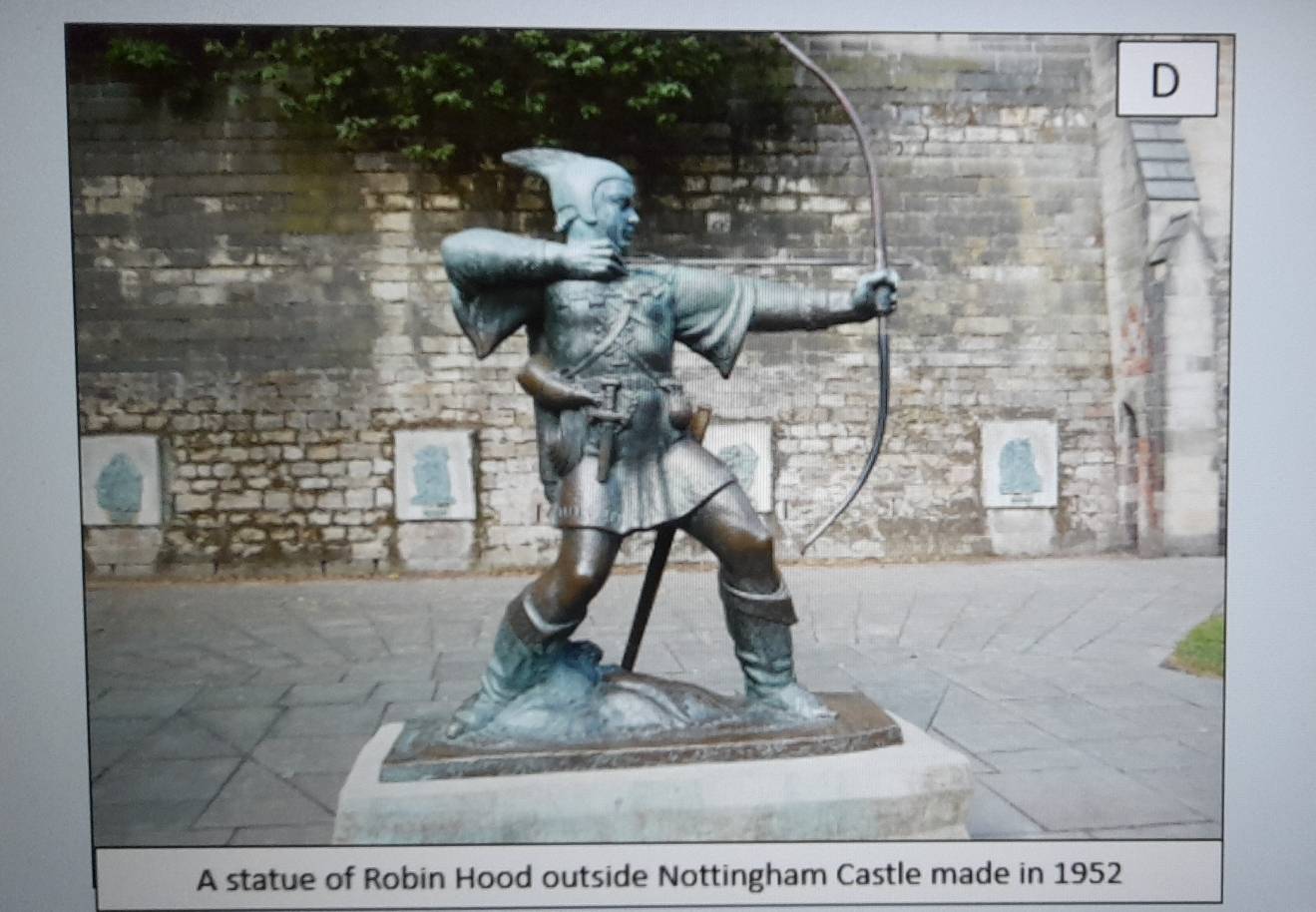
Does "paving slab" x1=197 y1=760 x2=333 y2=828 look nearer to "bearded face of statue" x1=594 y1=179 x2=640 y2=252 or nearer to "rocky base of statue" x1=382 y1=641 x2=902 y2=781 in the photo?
"rocky base of statue" x1=382 y1=641 x2=902 y2=781

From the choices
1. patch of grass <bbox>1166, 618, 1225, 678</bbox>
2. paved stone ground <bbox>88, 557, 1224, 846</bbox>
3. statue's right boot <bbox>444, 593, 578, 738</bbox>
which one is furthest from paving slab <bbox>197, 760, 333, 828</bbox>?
patch of grass <bbox>1166, 618, 1225, 678</bbox>

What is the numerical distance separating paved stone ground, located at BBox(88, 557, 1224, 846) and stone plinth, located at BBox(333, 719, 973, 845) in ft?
1.16

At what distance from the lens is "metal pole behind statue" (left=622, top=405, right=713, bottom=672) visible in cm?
240

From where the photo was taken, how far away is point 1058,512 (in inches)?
187

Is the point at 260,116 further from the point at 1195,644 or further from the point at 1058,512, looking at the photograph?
the point at 1195,644

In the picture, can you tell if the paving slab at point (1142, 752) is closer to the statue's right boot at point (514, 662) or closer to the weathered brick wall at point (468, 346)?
the weathered brick wall at point (468, 346)

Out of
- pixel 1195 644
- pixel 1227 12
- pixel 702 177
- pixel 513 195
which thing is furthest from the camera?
pixel 513 195

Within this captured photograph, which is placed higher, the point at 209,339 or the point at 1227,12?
the point at 1227,12

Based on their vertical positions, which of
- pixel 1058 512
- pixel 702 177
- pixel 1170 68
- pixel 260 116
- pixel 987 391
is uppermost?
pixel 260 116

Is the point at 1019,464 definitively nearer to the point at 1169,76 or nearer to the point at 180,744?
the point at 1169,76

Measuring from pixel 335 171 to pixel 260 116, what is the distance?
0.44m

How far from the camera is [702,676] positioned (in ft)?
11.7

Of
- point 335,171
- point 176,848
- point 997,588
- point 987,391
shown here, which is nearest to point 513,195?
point 335,171

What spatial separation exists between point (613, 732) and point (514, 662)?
1.00 ft
